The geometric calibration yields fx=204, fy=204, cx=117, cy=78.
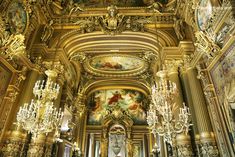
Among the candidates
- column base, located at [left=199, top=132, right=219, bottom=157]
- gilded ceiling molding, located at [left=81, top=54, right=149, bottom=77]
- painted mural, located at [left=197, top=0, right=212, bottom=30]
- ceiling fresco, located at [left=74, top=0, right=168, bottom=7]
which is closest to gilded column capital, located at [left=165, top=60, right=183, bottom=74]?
painted mural, located at [left=197, top=0, right=212, bottom=30]

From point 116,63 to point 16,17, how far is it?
277 inches

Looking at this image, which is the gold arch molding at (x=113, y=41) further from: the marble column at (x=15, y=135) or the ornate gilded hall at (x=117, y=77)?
the marble column at (x=15, y=135)

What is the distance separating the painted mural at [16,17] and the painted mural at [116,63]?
5.36 metres

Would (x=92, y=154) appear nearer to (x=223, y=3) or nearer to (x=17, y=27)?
(x=17, y=27)

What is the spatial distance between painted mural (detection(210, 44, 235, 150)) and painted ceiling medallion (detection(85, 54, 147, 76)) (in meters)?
6.73

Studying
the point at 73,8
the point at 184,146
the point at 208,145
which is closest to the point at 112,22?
the point at 73,8

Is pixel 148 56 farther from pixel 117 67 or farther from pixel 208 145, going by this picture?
pixel 208 145

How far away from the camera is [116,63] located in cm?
1314

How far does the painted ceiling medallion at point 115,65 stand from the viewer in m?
12.4

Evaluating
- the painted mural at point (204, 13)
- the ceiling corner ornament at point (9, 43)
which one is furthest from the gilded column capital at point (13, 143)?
the painted mural at point (204, 13)

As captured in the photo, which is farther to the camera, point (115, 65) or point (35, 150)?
point (115, 65)

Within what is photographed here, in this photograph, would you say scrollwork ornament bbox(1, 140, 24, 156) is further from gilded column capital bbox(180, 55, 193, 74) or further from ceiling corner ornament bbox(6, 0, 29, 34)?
gilded column capital bbox(180, 55, 193, 74)

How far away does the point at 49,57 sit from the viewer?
8.67m

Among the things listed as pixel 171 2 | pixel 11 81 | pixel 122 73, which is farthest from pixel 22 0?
pixel 122 73
